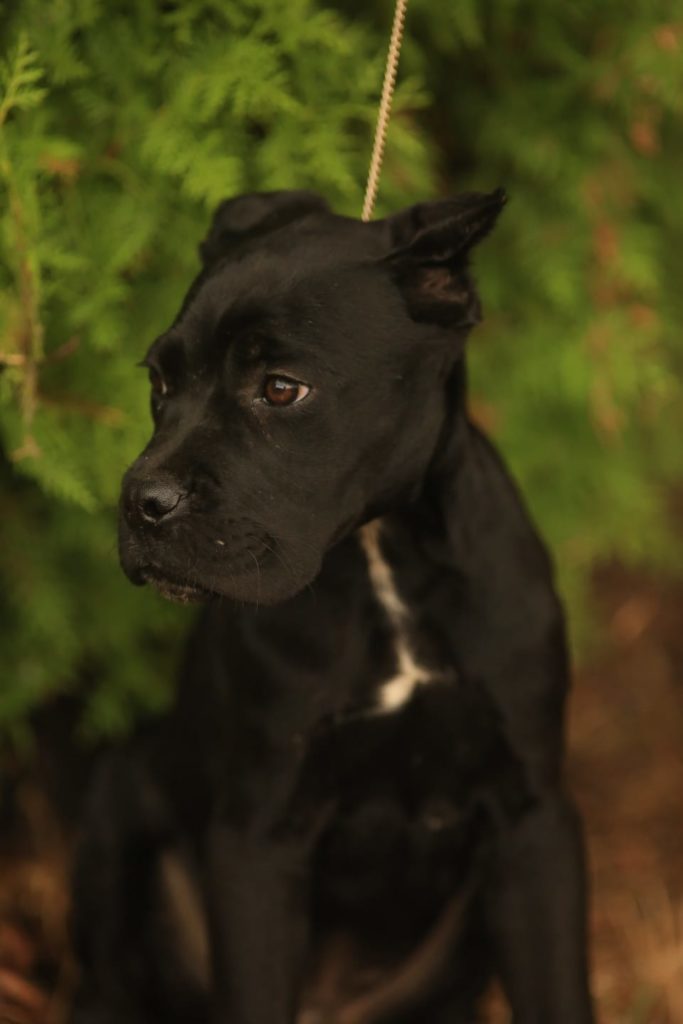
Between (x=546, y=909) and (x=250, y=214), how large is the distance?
1.19m

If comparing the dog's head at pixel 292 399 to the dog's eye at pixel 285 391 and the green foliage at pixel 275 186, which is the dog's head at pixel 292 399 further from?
the green foliage at pixel 275 186

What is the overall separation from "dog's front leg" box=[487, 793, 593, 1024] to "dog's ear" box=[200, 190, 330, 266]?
987 millimetres

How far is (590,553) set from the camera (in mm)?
3529

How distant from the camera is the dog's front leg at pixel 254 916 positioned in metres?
2.03

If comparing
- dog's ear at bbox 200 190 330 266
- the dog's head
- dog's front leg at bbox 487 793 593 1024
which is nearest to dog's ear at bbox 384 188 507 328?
the dog's head

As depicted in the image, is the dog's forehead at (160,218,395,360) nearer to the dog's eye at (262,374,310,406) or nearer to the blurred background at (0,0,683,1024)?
the dog's eye at (262,374,310,406)

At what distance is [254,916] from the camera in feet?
6.70

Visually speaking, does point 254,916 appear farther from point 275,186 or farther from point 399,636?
point 275,186

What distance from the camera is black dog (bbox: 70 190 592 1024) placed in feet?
5.76

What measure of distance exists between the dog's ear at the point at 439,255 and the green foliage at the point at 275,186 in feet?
1.85

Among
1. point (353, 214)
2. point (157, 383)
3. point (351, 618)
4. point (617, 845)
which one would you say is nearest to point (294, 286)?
point (157, 383)

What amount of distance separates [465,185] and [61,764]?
1.66 metres

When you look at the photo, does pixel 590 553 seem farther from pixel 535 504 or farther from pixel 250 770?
pixel 250 770

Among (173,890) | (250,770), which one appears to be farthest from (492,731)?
(173,890)
